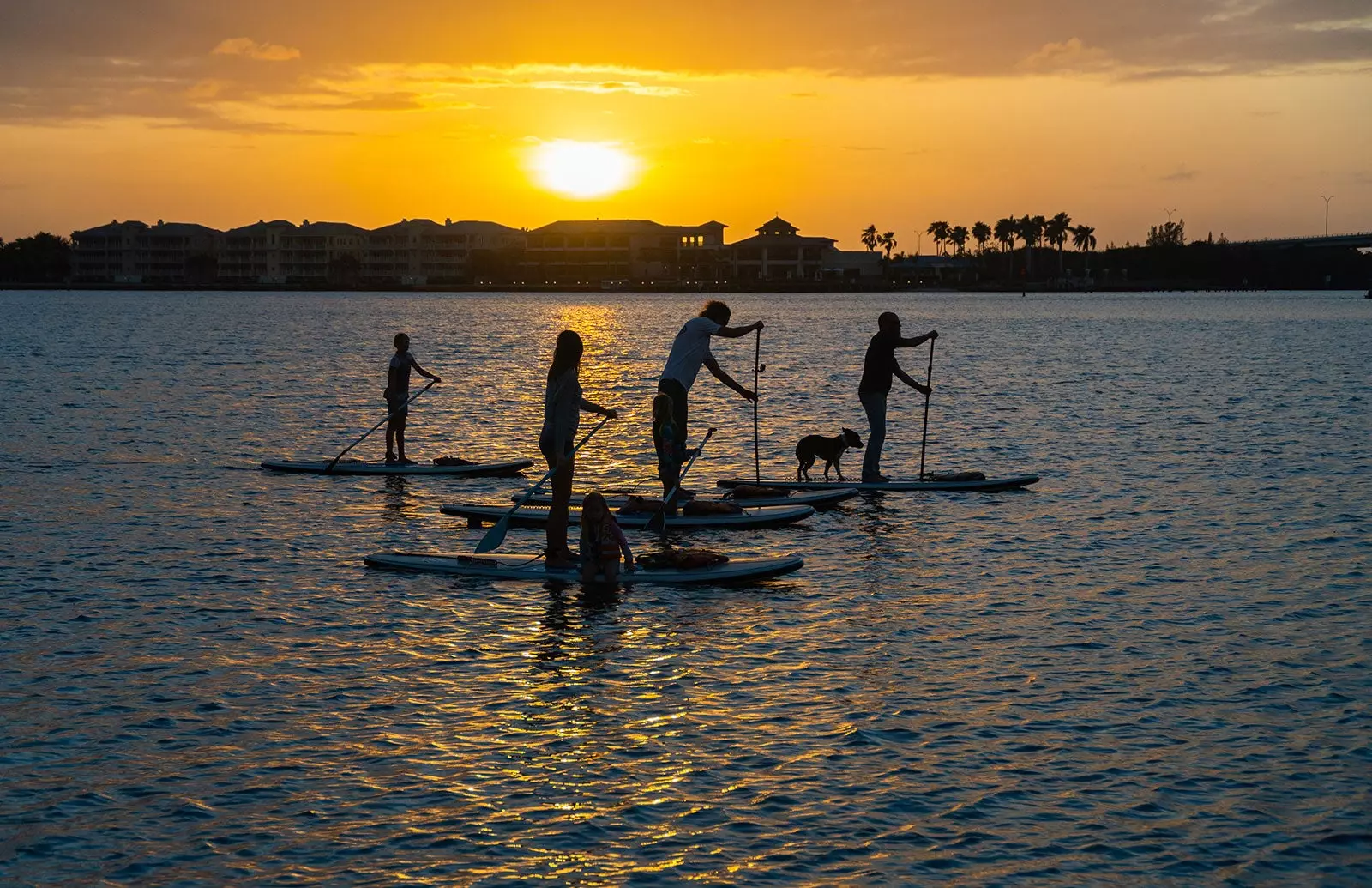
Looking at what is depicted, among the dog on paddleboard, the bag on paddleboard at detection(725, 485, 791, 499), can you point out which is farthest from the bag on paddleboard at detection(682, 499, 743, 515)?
the dog on paddleboard

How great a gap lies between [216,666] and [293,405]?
1411 inches

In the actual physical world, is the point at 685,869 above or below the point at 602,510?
below

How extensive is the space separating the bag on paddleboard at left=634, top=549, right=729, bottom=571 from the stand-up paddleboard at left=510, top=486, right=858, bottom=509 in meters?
4.21

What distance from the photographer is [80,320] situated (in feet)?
461

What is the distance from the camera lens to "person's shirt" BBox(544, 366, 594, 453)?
649 inches

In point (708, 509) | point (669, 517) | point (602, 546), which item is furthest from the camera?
point (708, 509)

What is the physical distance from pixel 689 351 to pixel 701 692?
309 inches

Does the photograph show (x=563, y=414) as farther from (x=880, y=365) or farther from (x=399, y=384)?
(x=399, y=384)

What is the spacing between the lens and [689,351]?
19.9 metres

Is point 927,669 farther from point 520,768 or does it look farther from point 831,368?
point 831,368

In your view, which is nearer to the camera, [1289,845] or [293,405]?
[1289,845]

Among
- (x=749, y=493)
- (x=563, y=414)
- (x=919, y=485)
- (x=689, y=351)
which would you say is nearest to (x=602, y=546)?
(x=563, y=414)

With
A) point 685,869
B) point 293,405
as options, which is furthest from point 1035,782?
point 293,405

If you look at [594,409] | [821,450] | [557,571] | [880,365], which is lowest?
[557,571]
